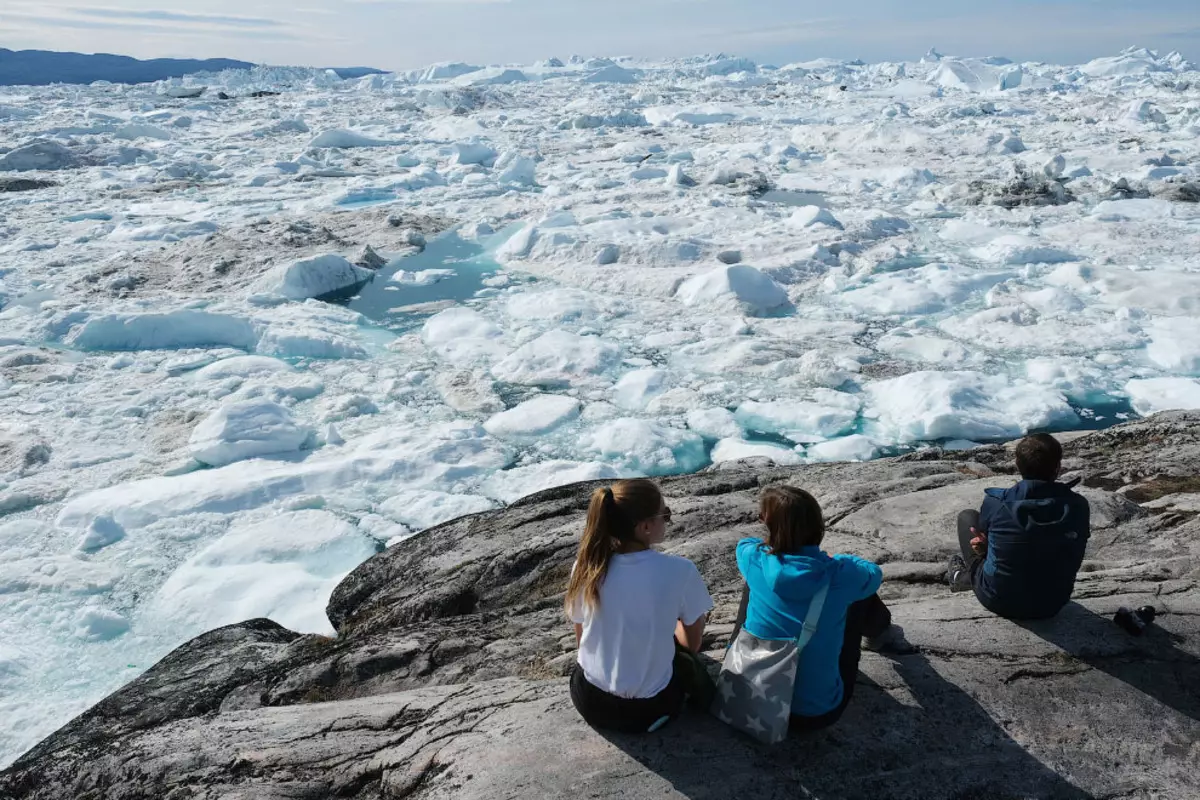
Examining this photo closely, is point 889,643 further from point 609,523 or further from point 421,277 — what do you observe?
point 421,277

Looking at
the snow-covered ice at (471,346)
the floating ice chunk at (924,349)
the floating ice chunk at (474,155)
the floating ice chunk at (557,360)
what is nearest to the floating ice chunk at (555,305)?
the snow-covered ice at (471,346)

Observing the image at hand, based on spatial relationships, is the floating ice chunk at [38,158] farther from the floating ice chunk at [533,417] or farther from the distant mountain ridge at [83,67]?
the distant mountain ridge at [83,67]

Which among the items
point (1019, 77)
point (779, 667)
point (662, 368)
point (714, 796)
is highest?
point (1019, 77)

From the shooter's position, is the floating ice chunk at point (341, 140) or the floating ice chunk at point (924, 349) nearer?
the floating ice chunk at point (924, 349)

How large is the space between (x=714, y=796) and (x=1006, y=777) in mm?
824

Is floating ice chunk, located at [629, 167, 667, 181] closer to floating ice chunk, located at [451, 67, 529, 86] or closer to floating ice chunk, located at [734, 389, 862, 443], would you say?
floating ice chunk, located at [734, 389, 862, 443]

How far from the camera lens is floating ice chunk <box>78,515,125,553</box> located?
5863 millimetres

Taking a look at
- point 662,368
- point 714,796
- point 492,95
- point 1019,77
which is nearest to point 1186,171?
point 662,368

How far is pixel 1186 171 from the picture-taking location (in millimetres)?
18781

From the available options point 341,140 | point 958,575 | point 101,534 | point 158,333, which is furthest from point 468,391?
point 341,140

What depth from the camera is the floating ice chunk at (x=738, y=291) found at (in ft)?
35.1

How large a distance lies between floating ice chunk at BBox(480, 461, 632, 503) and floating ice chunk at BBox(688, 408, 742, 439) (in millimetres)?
1058

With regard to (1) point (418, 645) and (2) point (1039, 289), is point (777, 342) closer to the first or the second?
(2) point (1039, 289)

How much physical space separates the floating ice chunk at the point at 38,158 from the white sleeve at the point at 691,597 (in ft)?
92.4
